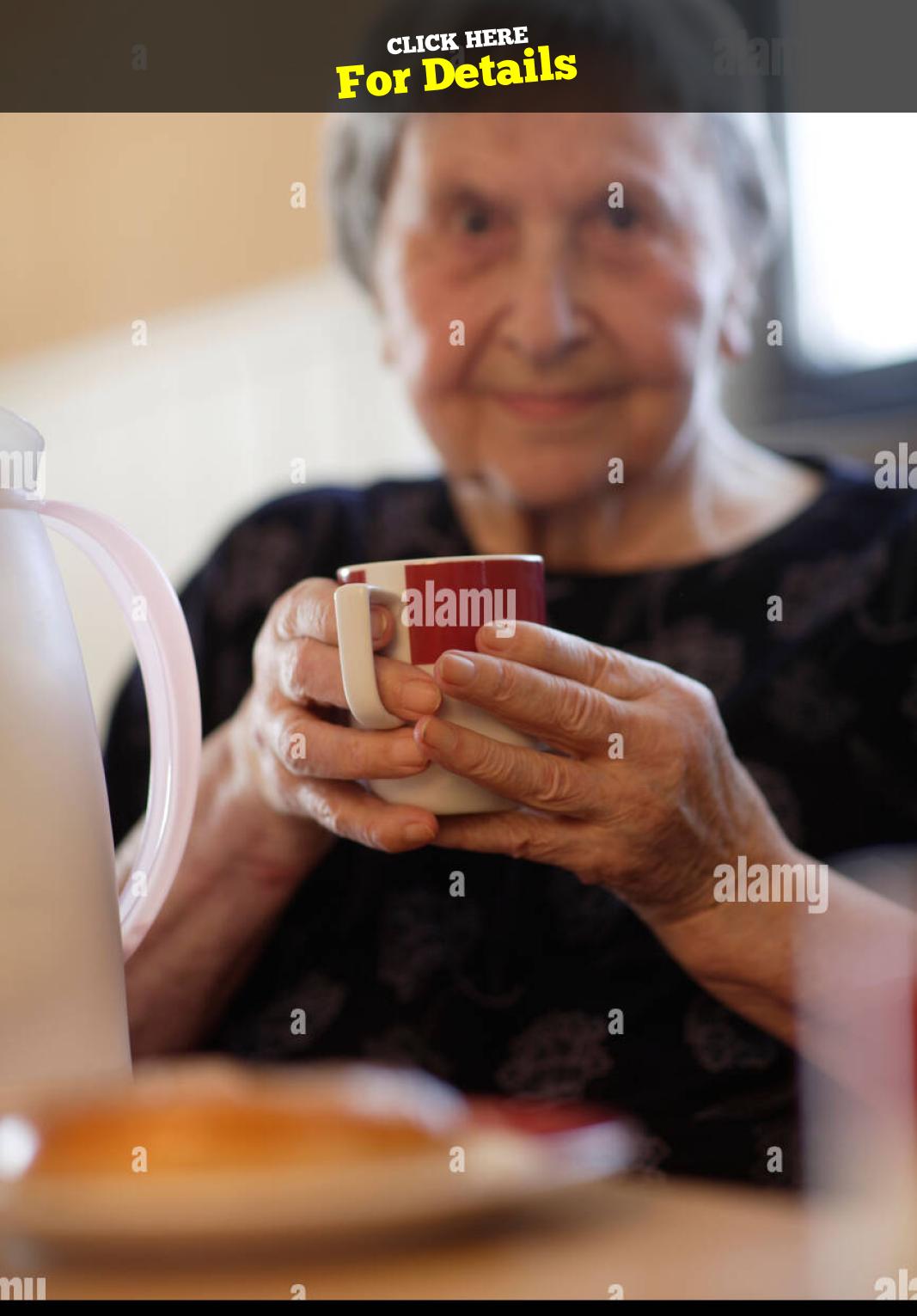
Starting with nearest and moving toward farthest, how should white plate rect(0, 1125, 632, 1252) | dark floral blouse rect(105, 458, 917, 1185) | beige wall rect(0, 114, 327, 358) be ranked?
white plate rect(0, 1125, 632, 1252) < dark floral blouse rect(105, 458, 917, 1185) < beige wall rect(0, 114, 327, 358)

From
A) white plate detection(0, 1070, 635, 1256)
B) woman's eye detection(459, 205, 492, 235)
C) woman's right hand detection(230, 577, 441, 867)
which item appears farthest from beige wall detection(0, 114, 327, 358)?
white plate detection(0, 1070, 635, 1256)

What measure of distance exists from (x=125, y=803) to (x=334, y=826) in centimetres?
32

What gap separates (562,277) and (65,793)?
0.48 m

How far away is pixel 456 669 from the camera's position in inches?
17.4

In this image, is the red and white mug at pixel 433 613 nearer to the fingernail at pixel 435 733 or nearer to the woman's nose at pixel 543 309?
the fingernail at pixel 435 733

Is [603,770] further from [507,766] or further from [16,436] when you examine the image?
[16,436]

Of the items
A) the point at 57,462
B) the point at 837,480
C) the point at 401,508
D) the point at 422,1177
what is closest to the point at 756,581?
the point at 837,480

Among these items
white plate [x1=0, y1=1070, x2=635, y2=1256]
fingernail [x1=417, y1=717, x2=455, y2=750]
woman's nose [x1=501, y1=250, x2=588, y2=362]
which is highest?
woman's nose [x1=501, y1=250, x2=588, y2=362]

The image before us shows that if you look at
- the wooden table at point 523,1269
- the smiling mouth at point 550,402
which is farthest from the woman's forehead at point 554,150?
the wooden table at point 523,1269

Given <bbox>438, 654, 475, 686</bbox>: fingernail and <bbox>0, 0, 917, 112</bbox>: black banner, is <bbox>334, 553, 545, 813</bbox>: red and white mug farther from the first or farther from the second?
<bbox>0, 0, 917, 112</bbox>: black banner

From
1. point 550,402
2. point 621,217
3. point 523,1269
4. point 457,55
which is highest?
point 457,55

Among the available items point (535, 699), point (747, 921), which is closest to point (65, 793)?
point (535, 699)

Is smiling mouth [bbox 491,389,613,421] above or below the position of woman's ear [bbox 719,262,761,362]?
below

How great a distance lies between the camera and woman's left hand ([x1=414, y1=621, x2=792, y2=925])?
457 millimetres
